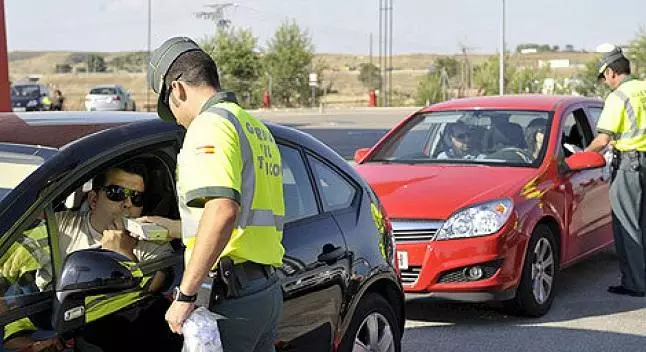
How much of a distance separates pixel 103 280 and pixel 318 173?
1637 mm

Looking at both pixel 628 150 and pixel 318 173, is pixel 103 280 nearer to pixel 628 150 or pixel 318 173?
pixel 318 173

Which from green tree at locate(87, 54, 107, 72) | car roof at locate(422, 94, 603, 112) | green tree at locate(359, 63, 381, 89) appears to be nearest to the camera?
car roof at locate(422, 94, 603, 112)

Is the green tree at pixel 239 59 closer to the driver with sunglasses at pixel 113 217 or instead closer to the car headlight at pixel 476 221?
the car headlight at pixel 476 221

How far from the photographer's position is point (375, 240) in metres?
4.80

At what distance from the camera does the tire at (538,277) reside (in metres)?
7.04

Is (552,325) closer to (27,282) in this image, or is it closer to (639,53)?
(27,282)

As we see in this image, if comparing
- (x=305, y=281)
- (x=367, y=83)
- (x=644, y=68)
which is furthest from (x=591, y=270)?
(x=367, y=83)

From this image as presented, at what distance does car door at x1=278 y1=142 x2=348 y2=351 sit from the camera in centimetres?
396

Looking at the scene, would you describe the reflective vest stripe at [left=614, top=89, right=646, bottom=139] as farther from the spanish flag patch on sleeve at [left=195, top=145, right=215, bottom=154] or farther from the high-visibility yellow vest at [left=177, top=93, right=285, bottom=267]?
the spanish flag patch on sleeve at [left=195, top=145, right=215, bottom=154]

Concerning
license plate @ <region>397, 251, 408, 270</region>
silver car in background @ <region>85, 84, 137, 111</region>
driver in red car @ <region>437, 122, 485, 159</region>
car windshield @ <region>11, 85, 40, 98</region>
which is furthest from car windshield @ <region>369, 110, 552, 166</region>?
car windshield @ <region>11, 85, 40, 98</region>

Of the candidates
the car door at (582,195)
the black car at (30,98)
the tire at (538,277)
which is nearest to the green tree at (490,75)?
the black car at (30,98)

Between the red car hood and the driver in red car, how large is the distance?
25 centimetres

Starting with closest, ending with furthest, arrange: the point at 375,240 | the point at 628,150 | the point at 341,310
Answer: the point at 341,310, the point at 375,240, the point at 628,150

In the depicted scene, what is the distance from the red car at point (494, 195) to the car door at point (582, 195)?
1 centimetres
